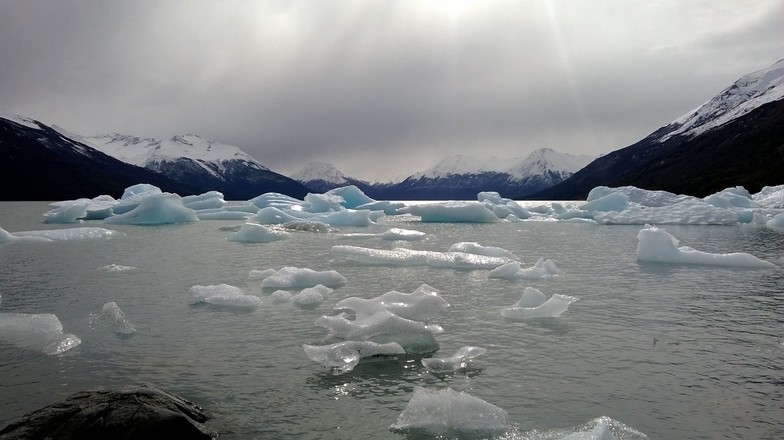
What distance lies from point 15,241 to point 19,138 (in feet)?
531

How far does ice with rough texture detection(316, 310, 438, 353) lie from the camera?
7.85 meters

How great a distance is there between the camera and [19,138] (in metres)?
154

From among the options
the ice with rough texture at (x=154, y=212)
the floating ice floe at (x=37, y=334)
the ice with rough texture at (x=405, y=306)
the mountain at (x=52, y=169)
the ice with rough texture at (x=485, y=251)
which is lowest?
the floating ice floe at (x=37, y=334)

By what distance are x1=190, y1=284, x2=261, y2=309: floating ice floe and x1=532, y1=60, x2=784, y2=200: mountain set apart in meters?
88.9

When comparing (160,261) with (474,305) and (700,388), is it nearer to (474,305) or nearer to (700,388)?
(474,305)

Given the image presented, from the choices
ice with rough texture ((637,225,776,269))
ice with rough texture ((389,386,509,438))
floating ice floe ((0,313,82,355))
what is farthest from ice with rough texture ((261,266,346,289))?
ice with rough texture ((637,225,776,269))

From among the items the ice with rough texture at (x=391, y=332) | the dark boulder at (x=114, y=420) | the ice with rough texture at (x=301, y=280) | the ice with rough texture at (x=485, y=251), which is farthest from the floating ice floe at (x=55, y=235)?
the dark boulder at (x=114, y=420)

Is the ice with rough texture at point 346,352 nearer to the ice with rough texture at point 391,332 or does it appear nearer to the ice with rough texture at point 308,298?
the ice with rough texture at point 391,332

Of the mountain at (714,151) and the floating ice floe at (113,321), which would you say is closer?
the floating ice floe at (113,321)

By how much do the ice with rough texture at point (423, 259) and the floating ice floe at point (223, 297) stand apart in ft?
21.2

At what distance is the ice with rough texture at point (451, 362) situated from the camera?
22.9 ft

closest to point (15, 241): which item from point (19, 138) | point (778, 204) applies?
point (778, 204)

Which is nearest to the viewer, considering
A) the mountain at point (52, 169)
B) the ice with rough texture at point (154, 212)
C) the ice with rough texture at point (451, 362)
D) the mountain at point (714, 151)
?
the ice with rough texture at point (451, 362)

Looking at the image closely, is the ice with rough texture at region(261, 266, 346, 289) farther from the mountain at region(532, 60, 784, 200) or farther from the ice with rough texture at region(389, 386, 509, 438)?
the mountain at region(532, 60, 784, 200)
